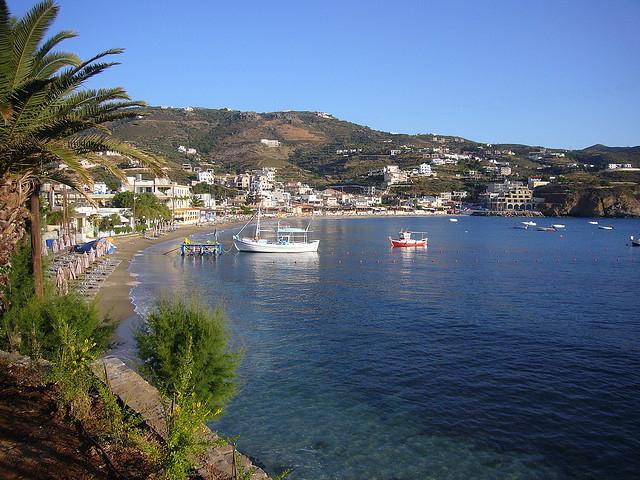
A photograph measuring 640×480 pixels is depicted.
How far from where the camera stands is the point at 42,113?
9102 millimetres

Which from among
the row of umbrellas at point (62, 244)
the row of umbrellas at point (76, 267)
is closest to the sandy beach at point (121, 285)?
the row of umbrellas at point (76, 267)

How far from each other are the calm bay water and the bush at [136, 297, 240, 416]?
2.23m

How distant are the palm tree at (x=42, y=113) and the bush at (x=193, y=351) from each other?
2918 mm

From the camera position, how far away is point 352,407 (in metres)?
13.3

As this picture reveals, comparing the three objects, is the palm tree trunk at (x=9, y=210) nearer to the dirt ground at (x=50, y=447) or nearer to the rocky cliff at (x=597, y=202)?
the dirt ground at (x=50, y=447)

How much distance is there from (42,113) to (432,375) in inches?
499

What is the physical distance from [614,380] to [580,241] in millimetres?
67350

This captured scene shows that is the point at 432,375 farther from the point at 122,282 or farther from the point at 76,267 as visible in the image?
the point at 76,267

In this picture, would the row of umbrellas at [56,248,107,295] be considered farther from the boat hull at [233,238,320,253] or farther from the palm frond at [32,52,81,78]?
the boat hull at [233,238,320,253]

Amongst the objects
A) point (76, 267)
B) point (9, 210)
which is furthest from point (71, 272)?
point (9, 210)

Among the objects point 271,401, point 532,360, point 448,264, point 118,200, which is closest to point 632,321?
point 532,360

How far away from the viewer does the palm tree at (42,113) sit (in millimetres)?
8312

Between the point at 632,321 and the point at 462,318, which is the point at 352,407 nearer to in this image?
the point at 462,318

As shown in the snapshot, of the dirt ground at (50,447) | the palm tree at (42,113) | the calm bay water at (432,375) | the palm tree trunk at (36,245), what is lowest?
the calm bay water at (432,375)
